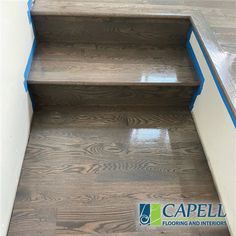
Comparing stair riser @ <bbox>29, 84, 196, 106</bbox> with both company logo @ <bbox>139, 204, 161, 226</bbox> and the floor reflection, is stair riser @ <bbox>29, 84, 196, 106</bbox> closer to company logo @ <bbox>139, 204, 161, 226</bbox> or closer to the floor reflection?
the floor reflection

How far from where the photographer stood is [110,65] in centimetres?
143

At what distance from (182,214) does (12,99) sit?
871mm

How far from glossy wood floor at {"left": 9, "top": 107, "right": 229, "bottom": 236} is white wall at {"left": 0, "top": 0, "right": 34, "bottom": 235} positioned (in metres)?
0.07

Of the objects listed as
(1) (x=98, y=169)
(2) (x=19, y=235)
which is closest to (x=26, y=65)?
(1) (x=98, y=169)

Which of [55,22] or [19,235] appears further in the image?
[55,22]

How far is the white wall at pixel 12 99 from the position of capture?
97 cm

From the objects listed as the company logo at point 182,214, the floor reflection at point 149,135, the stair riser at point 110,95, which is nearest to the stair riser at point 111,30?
the stair riser at point 110,95

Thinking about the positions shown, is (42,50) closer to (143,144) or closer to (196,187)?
(143,144)

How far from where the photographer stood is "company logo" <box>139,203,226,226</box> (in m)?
1.08

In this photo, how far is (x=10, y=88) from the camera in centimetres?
104

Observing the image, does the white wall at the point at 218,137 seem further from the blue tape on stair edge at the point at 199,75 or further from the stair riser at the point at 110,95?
the stair riser at the point at 110,95

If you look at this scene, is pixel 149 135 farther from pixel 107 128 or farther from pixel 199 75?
pixel 199 75

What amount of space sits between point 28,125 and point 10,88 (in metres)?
0.33

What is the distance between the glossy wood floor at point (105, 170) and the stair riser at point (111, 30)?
1.41ft
